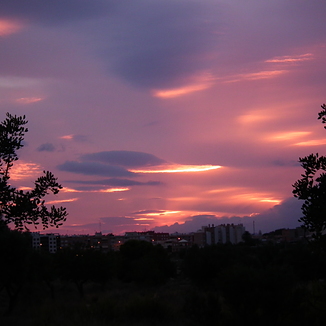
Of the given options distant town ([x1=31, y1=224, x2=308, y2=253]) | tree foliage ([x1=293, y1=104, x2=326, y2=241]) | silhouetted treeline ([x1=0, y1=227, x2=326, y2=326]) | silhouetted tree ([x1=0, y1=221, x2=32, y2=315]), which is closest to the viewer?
tree foliage ([x1=293, y1=104, x2=326, y2=241])

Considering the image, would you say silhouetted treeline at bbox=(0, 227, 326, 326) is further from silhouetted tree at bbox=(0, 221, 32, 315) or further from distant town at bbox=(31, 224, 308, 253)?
distant town at bbox=(31, 224, 308, 253)

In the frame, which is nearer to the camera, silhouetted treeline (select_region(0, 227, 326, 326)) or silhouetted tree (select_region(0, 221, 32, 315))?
silhouetted treeline (select_region(0, 227, 326, 326))

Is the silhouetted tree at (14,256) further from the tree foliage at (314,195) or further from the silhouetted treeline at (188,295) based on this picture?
the tree foliage at (314,195)

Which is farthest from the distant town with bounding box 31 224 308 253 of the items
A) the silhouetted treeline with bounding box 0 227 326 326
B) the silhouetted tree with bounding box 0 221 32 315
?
the silhouetted tree with bounding box 0 221 32 315

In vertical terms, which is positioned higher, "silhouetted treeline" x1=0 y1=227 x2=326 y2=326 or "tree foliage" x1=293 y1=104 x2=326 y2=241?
"tree foliage" x1=293 y1=104 x2=326 y2=241

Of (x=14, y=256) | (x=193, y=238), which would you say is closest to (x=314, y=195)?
(x=14, y=256)

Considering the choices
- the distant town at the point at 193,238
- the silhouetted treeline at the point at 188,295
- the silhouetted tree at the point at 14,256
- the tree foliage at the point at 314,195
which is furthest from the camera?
the distant town at the point at 193,238

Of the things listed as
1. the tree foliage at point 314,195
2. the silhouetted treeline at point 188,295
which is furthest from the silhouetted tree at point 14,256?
the tree foliage at point 314,195

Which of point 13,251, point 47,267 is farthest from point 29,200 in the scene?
point 47,267

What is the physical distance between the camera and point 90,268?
42.8 meters

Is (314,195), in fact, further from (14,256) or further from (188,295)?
(14,256)

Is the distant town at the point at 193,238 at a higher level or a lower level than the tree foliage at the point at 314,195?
lower

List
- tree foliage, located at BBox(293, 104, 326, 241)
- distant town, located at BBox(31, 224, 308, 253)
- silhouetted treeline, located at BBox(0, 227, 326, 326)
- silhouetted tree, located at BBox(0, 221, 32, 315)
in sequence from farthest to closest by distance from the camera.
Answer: distant town, located at BBox(31, 224, 308, 253)
silhouetted tree, located at BBox(0, 221, 32, 315)
silhouetted treeline, located at BBox(0, 227, 326, 326)
tree foliage, located at BBox(293, 104, 326, 241)

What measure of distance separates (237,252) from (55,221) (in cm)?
3786
